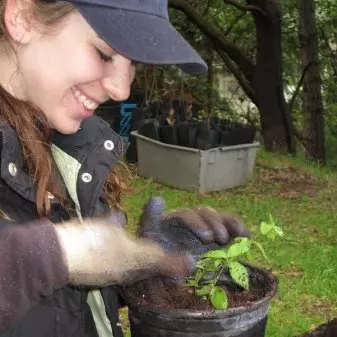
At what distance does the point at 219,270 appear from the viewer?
177cm

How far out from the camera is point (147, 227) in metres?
1.66

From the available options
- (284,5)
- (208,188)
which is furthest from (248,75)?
(208,188)

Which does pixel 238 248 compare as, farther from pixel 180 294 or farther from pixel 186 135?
pixel 186 135

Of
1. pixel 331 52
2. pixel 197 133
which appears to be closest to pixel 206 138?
pixel 197 133

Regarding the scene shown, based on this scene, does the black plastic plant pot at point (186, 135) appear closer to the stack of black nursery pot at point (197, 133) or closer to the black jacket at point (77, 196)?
the stack of black nursery pot at point (197, 133)

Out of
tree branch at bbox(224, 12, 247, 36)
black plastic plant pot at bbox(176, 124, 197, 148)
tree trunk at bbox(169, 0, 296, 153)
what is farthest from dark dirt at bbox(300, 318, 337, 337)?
tree branch at bbox(224, 12, 247, 36)

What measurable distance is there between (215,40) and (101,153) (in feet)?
26.3

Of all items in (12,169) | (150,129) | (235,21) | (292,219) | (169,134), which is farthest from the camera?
(235,21)

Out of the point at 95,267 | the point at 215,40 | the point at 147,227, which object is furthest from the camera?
the point at 215,40

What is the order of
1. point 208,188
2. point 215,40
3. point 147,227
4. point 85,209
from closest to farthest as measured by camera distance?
1. point 85,209
2. point 147,227
3. point 208,188
4. point 215,40

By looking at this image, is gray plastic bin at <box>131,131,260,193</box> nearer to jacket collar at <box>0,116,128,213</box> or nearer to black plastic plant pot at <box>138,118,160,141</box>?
black plastic plant pot at <box>138,118,160,141</box>

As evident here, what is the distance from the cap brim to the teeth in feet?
0.63

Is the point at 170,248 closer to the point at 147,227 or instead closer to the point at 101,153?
the point at 147,227

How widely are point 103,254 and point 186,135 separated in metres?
5.15
